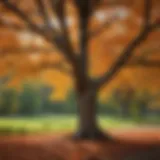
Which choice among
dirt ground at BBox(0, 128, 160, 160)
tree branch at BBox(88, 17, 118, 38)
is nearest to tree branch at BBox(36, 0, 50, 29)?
tree branch at BBox(88, 17, 118, 38)

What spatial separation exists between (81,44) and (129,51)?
0.19 metres

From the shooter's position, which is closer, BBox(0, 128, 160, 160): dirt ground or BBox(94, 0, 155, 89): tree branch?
BBox(0, 128, 160, 160): dirt ground

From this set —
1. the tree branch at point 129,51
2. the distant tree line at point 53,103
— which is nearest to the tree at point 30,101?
the distant tree line at point 53,103

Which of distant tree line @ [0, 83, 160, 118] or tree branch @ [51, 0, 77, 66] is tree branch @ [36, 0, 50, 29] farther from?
distant tree line @ [0, 83, 160, 118]

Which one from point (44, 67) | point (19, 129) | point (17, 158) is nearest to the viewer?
point (17, 158)

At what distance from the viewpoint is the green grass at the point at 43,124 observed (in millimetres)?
1152

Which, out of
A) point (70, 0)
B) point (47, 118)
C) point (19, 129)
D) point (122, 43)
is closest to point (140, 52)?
point (122, 43)

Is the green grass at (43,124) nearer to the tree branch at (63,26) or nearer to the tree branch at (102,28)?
the tree branch at (63,26)

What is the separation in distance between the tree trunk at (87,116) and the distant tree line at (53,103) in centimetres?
3

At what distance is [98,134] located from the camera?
3.92ft

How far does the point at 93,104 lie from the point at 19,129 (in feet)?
0.97

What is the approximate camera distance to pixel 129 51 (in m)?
1.22

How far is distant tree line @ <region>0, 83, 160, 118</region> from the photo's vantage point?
1.18m

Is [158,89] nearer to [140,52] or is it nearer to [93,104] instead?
[140,52]
